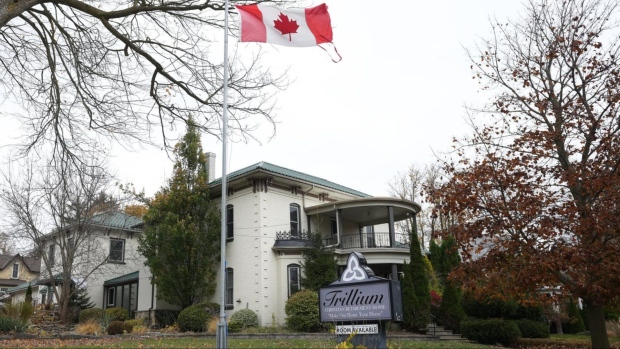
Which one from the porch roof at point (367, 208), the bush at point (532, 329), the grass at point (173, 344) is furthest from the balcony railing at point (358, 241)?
the grass at point (173, 344)

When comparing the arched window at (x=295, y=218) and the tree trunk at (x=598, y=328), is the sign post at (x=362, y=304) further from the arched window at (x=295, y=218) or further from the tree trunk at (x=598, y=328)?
the arched window at (x=295, y=218)

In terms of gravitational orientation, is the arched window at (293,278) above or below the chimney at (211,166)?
below

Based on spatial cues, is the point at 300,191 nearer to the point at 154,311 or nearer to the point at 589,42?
the point at 154,311

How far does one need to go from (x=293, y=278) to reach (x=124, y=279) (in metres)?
13.8

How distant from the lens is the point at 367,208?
29.1 m

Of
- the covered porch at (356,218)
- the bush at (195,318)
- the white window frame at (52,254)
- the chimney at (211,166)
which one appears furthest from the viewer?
the white window frame at (52,254)

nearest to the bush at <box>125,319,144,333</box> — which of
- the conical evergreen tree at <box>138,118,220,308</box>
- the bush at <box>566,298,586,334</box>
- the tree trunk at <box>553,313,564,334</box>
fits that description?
the conical evergreen tree at <box>138,118,220,308</box>

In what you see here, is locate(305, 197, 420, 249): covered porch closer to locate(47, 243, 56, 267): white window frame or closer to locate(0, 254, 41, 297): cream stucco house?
locate(47, 243, 56, 267): white window frame

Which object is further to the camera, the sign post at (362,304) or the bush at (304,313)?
the bush at (304,313)

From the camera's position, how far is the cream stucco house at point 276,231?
25734 millimetres

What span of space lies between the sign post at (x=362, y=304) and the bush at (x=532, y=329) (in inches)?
557

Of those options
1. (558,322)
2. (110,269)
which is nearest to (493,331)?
(558,322)

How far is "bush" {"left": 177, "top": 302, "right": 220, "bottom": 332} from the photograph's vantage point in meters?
23.7

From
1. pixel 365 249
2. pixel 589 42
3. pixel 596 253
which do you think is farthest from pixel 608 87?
pixel 365 249
